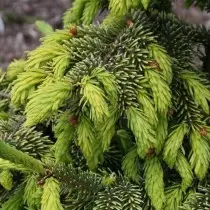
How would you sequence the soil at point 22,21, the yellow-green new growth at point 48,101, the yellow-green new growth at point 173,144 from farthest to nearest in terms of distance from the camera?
the soil at point 22,21, the yellow-green new growth at point 173,144, the yellow-green new growth at point 48,101

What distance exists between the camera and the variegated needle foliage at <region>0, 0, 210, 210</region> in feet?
3.81

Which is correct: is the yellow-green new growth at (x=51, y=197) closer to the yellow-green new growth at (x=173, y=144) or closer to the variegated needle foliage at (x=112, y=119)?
the variegated needle foliage at (x=112, y=119)

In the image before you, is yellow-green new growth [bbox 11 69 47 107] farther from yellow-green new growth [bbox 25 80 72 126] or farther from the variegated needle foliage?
yellow-green new growth [bbox 25 80 72 126]

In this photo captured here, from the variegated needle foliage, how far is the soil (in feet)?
10.2

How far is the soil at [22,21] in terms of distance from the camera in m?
4.59

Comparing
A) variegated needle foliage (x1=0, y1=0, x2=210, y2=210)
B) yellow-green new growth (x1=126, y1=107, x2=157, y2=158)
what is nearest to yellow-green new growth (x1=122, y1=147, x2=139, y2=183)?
variegated needle foliage (x1=0, y1=0, x2=210, y2=210)

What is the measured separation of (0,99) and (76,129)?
1.51 feet

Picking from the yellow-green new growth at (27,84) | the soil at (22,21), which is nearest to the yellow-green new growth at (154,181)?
the yellow-green new growth at (27,84)

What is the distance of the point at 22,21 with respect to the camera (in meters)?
4.84

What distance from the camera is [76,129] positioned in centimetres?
118

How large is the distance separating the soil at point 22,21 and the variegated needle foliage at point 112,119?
311cm

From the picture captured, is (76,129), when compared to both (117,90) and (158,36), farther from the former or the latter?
(158,36)

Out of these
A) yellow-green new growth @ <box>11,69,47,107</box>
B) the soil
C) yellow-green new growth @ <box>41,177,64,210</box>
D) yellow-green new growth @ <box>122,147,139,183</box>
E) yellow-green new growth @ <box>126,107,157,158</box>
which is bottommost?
the soil

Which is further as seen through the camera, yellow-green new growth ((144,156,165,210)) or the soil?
the soil
